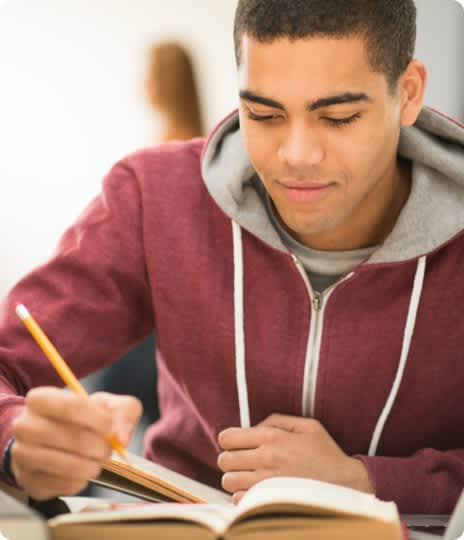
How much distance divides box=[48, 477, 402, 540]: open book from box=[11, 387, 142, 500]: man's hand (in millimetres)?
72

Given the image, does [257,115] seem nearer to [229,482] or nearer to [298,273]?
[298,273]

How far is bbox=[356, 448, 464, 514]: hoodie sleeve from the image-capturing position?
106 cm

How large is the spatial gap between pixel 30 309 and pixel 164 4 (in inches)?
64.9

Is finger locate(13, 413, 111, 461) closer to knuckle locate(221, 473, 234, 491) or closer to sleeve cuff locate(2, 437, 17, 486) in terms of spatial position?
sleeve cuff locate(2, 437, 17, 486)

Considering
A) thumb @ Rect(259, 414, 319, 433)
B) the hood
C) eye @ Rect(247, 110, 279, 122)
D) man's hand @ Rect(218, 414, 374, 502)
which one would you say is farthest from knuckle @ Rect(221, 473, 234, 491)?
eye @ Rect(247, 110, 279, 122)

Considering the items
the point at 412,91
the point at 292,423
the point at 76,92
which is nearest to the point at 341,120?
the point at 412,91

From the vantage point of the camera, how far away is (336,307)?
45.9 inches

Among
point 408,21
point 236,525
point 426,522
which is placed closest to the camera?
point 236,525

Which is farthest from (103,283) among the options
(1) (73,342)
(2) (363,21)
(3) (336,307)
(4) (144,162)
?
(2) (363,21)

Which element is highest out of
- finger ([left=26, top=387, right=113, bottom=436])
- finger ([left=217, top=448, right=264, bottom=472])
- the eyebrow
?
the eyebrow

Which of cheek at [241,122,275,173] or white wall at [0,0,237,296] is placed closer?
cheek at [241,122,275,173]

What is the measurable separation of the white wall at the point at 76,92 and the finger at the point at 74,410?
72.6 inches

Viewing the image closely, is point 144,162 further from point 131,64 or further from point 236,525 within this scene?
point 131,64

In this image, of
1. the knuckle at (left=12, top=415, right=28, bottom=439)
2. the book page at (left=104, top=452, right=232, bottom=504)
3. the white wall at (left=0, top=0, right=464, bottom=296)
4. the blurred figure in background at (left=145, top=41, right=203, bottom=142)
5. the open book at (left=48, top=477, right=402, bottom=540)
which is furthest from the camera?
the white wall at (left=0, top=0, right=464, bottom=296)
